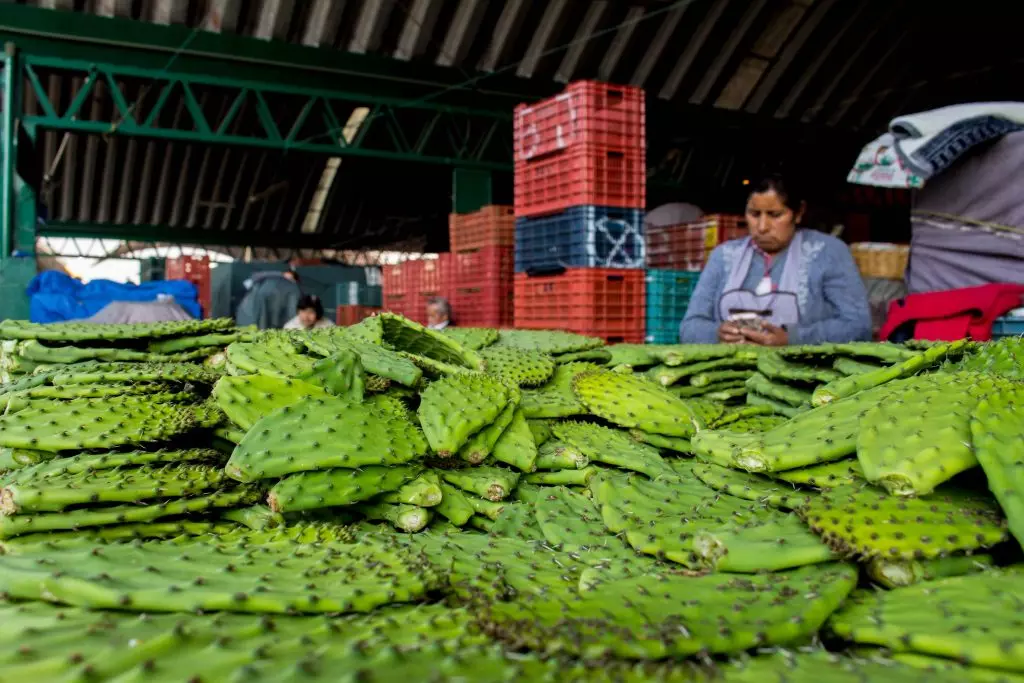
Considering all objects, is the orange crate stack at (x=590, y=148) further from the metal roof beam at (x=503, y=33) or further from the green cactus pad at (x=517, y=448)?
the green cactus pad at (x=517, y=448)

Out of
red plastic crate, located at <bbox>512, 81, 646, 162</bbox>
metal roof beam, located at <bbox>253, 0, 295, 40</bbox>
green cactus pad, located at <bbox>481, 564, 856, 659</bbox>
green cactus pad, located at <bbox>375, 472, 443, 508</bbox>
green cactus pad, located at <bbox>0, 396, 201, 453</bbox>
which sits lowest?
green cactus pad, located at <bbox>481, 564, 856, 659</bbox>

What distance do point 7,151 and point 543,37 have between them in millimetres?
5210

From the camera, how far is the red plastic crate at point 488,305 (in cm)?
699

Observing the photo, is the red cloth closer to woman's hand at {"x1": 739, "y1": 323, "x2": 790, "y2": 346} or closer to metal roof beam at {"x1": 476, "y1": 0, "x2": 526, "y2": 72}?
woman's hand at {"x1": 739, "y1": 323, "x2": 790, "y2": 346}

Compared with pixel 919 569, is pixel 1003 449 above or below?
above

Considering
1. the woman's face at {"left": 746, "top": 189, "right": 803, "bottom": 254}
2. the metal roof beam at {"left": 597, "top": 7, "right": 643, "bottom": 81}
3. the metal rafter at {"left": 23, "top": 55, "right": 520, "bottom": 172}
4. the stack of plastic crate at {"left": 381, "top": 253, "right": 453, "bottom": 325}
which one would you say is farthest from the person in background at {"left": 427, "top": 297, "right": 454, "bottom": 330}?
the woman's face at {"left": 746, "top": 189, "right": 803, "bottom": 254}

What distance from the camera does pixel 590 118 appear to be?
485cm

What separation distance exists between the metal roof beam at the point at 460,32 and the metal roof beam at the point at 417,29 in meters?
0.21

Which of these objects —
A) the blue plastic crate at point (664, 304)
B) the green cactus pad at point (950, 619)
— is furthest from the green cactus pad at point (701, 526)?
the blue plastic crate at point (664, 304)

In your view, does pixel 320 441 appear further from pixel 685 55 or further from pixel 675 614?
pixel 685 55

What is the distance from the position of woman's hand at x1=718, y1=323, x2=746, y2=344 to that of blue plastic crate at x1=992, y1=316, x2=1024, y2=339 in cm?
109

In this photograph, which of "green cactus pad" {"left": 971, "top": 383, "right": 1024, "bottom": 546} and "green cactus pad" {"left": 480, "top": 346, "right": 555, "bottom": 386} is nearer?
"green cactus pad" {"left": 971, "top": 383, "right": 1024, "bottom": 546}

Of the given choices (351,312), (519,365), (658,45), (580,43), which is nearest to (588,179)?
(519,365)

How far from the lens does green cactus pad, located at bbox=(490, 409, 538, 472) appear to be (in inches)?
64.4
